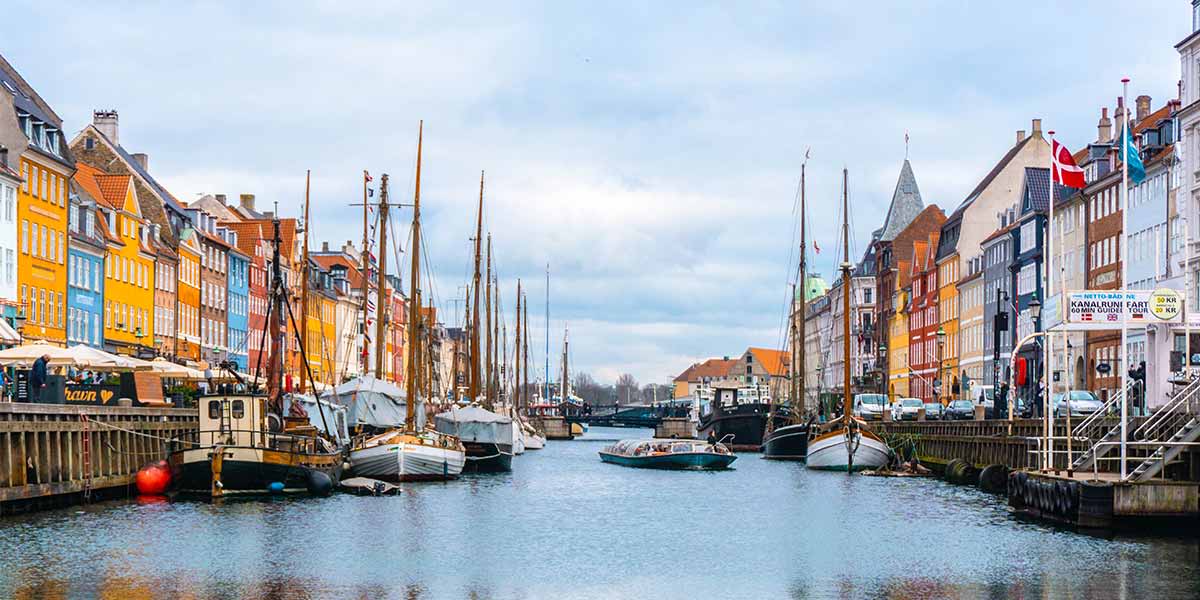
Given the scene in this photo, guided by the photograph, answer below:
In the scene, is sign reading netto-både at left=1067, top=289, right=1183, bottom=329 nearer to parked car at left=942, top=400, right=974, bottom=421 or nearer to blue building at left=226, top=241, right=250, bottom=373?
parked car at left=942, top=400, right=974, bottom=421

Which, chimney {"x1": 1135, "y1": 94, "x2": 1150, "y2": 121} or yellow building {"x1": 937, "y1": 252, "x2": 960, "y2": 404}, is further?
yellow building {"x1": 937, "y1": 252, "x2": 960, "y2": 404}

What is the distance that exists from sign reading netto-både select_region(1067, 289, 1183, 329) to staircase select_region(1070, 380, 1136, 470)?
181 centimetres

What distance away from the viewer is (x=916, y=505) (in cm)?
6203

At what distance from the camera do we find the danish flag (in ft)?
158

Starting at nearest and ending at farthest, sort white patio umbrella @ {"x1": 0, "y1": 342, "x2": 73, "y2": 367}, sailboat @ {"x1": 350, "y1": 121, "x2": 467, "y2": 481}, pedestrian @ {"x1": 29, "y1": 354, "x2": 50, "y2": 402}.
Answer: pedestrian @ {"x1": 29, "y1": 354, "x2": 50, "y2": 402} → white patio umbrella @ {"x1": 0, "y1": 342, "x2": 73, "y2": 367} → sailboat @ {"x1": 350, "y1": 121, "x2": 467, "y2": 481}

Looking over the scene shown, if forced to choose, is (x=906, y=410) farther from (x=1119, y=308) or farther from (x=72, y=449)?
(x=72, y=449)

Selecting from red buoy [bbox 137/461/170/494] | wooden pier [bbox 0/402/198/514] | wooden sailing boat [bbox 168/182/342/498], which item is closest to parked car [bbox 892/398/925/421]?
wooden sailing boat [bbox 168/182/342/498]

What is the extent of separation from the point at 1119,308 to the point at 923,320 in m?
115

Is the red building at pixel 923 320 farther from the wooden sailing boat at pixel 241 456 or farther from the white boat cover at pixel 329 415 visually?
the wooden sailing boat at pixel 241 456

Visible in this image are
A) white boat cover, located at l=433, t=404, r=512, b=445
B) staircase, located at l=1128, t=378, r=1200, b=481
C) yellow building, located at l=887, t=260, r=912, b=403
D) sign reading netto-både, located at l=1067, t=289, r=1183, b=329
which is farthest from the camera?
yellow building, located at l=887, t=260, r=912, b=403

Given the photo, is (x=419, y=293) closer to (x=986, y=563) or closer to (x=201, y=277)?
(x=986, y=563)

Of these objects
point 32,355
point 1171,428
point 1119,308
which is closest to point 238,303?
point 32,355

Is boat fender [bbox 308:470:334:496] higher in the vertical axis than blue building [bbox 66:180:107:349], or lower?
lower

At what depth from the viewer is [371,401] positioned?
86875 mm
